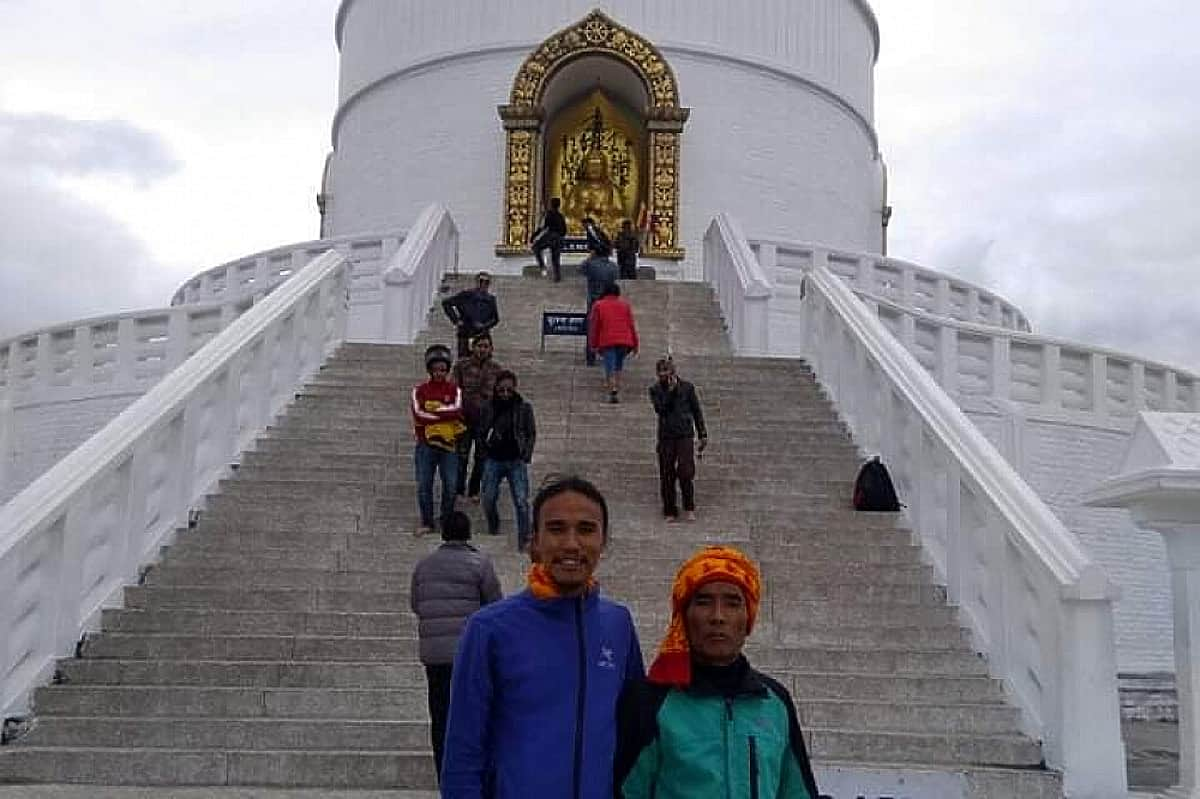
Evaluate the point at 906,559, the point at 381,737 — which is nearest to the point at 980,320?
the point at 906,559

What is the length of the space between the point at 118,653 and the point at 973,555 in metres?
5.04

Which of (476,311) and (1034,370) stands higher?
(476,311)

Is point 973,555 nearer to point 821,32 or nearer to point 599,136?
point 599,136

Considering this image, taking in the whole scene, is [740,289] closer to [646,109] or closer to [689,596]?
[646,109]

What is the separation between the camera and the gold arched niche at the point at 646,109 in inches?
883

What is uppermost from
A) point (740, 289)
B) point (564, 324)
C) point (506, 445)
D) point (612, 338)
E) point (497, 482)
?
point (740, 289)

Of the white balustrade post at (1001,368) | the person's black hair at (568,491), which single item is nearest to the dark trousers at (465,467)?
the white balustrade post at (1001,368)

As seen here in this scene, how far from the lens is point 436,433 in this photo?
29.8 feet

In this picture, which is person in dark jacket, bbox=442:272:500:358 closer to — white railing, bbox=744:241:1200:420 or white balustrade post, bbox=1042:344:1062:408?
white railing, bbox=744:241:1200:420

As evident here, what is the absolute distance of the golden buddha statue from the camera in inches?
907

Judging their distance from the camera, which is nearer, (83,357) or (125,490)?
(125,490)

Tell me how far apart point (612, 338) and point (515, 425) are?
2.92m

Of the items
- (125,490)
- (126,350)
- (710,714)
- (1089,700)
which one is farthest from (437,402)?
(126,350)

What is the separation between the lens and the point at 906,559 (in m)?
8.73
